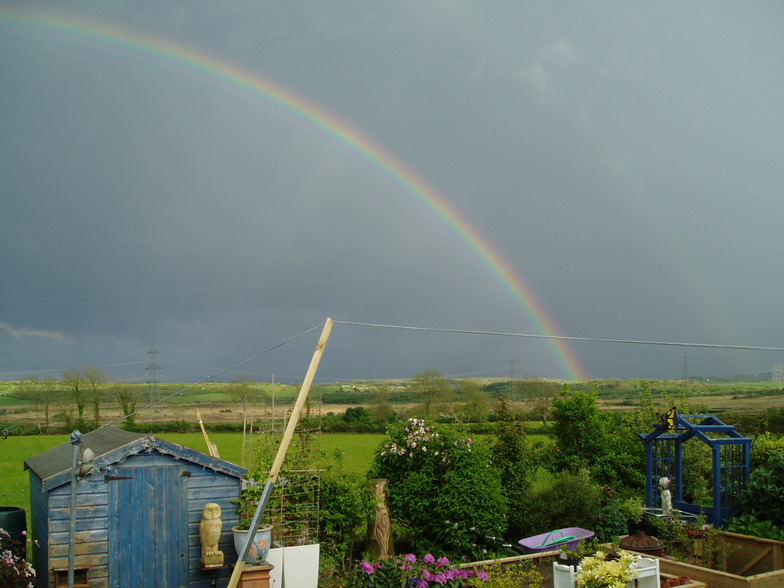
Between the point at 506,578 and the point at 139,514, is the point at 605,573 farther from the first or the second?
the point at 139,514

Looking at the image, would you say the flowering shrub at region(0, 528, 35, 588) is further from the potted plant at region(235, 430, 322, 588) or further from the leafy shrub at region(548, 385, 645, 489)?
the leafy shrub at region(548, 385, 645, 489)

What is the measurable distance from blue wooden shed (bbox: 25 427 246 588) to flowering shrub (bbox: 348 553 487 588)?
2853mm

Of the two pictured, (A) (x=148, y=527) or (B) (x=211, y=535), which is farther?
(A) (x=148, y=527)

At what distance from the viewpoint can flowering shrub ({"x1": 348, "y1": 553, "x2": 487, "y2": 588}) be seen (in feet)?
33.3

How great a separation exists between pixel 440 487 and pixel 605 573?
907 cm

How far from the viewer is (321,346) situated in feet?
32.3

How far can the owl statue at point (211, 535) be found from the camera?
11164mm

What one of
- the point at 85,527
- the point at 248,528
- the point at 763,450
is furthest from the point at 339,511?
the point at 763,450

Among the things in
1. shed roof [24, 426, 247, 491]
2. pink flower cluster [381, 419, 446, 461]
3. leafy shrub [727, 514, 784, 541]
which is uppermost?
shed roof [24, 426, 247, 491]

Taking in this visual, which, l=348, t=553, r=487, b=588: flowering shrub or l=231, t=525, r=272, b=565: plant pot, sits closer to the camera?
l=348, t=553, r=487, b=588: flowering shrub

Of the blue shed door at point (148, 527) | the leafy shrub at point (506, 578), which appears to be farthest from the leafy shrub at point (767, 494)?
the blue shed door at point (148, 527)

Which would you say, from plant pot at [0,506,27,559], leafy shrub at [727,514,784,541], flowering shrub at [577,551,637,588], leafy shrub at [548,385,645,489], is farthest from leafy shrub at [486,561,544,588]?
leafy shrub at [548,385,645,489]

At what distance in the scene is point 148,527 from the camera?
11297 mm

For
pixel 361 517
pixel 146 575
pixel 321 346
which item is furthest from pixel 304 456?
pixel 321 346
